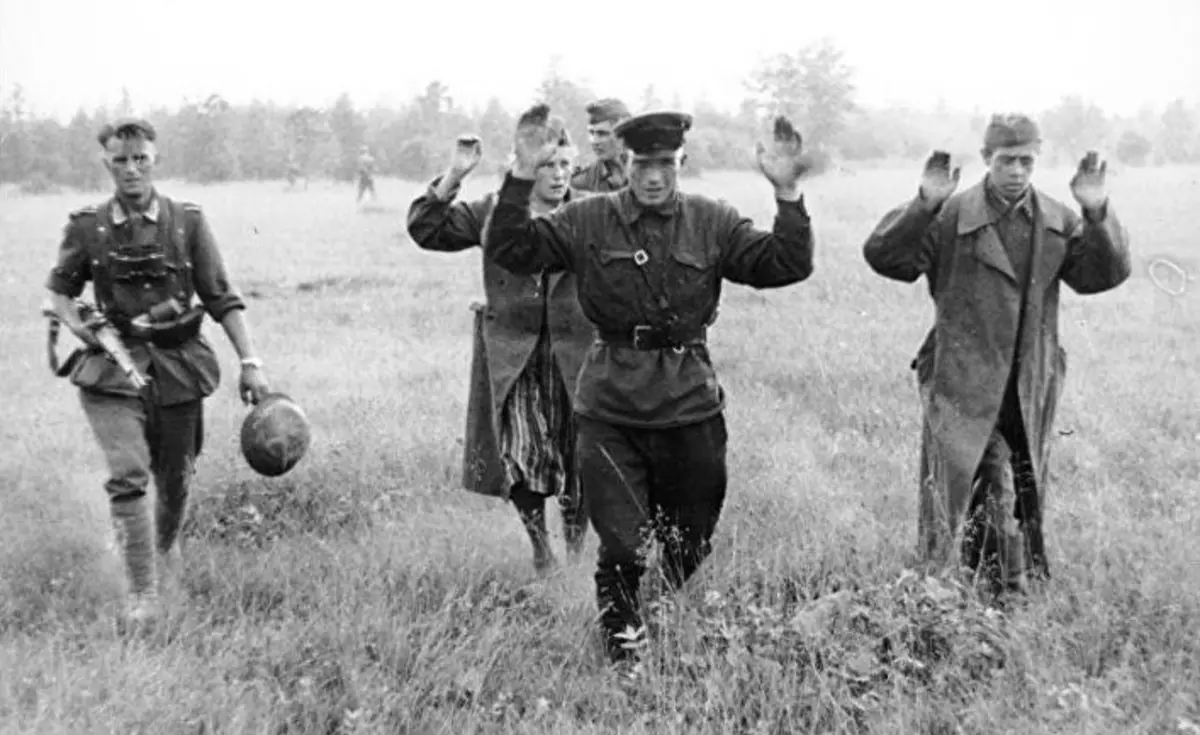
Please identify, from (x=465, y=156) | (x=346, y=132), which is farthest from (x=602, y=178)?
(x=346, y=132)

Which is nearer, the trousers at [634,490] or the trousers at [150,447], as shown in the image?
the trousers at [634,490]

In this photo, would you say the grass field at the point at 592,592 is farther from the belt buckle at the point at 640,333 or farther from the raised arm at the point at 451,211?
A: the raised arm at the point at 451,211

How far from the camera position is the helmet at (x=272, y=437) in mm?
4816

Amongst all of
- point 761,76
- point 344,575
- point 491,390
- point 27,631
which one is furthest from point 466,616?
point 761,76

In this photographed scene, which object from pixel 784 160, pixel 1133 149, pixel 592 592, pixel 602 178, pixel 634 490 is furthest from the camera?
pixel 1133 149

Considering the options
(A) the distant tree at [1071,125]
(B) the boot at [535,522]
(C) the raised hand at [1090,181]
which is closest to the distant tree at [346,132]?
(A) the distant tree at [1071,125]

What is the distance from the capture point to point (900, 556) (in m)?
5.14

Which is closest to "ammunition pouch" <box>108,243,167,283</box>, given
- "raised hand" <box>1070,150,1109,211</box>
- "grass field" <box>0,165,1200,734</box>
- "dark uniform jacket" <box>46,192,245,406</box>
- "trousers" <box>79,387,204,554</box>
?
"dark uniform jacket" <box>46,192,245,406</box>

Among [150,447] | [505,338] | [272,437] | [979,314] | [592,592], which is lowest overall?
[592,592]

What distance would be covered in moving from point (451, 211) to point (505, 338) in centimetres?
72

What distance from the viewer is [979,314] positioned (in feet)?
15.3

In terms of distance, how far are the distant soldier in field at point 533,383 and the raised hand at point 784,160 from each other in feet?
4.88

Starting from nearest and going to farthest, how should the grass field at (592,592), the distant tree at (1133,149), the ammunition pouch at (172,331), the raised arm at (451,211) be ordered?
the grass field at (592,592)
the raised arm at (451,211)
the ammunition pouch at (172,331)
the distant tree at (1133,149)

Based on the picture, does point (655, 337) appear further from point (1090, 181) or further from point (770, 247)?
point (1090, 181)
